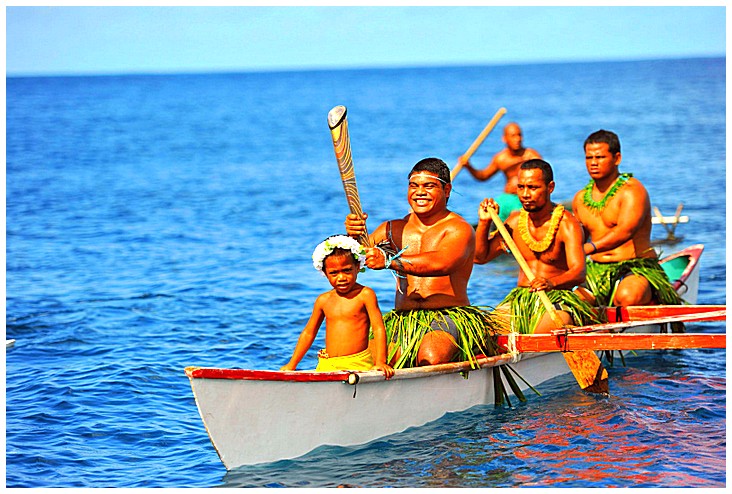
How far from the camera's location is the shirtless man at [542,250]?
864 centimetres

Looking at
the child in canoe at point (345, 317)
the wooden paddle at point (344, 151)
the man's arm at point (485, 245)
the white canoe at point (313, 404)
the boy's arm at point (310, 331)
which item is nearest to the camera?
the white canoe at point (313, 404)

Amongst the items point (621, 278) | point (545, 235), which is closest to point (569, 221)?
point (545, 235)

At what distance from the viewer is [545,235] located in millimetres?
8734

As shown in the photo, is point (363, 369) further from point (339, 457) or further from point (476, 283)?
point (476, 283)

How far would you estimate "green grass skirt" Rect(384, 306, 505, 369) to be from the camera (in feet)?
25.4

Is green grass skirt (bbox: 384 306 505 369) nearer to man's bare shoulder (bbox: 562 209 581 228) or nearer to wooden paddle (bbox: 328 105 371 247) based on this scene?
wooden paddle (bbox: 328 105 371 247)

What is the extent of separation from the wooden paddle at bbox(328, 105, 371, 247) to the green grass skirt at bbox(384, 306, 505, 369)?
70 centimetres

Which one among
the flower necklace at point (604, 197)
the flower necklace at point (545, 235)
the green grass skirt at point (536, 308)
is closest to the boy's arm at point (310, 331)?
the green grass skirt at point (536, 308)

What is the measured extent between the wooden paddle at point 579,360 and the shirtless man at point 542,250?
110mm

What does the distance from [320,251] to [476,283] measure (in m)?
7.27

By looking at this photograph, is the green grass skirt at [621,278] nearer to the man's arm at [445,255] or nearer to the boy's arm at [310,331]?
the man's arm at [445,255]

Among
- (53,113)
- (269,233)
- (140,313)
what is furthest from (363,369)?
(53,113)

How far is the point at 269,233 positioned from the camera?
19438mm

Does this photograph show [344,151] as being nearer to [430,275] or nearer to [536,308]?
[430,275]
